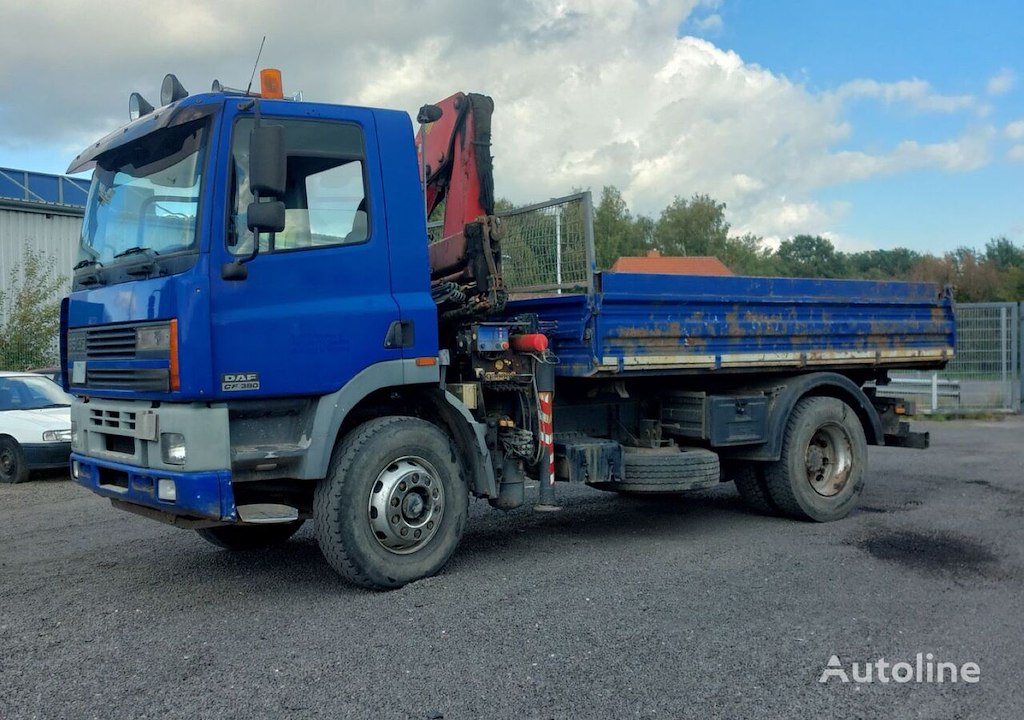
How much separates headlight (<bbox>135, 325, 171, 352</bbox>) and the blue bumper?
27.9 inches

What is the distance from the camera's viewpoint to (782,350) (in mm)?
7871

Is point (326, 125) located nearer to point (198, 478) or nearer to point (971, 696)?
point (198, 478)

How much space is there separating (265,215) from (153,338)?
38.1 inches

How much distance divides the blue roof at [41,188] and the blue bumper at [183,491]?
18424mm

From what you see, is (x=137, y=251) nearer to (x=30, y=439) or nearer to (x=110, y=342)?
(x=110, y=342)

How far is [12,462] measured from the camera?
11.5m

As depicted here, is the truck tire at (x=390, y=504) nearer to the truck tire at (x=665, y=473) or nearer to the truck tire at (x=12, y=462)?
the truck tire at (x=665, y=473)

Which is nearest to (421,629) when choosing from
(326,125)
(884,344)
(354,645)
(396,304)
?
(354,645)

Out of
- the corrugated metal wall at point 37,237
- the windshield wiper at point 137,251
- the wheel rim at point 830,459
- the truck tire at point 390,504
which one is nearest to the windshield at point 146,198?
the windshield wiper at point 137,251

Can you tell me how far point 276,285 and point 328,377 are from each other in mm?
633

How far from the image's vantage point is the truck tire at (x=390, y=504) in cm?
562

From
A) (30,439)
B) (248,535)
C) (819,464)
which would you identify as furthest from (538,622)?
(30,439)

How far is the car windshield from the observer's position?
12.1m

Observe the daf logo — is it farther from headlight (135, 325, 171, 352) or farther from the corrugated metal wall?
the corrugated metal wall
